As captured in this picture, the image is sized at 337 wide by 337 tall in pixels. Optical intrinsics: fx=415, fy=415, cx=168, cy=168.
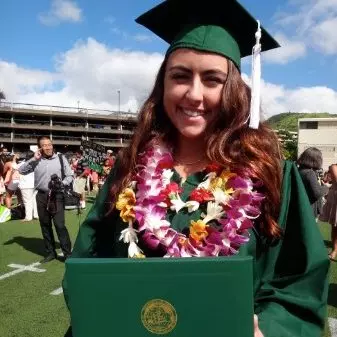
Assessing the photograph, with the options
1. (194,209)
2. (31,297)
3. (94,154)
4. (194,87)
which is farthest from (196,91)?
(94,154)

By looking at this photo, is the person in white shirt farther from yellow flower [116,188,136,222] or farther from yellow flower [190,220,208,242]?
yellow flower [190,220,208,242]

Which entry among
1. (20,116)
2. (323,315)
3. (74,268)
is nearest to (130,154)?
(74,268)

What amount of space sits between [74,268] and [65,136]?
79.0m

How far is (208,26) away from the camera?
156 centimetres

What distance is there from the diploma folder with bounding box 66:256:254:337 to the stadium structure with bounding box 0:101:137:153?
69027 mm

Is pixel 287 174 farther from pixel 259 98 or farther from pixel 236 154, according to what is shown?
pixel 259 98

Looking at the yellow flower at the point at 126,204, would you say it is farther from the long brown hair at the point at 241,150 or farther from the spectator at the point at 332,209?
the spectator at the point at 332,209

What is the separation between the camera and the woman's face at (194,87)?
141 cm

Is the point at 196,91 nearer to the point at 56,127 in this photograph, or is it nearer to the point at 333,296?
the point at 333,296

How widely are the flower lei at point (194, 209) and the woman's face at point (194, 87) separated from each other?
0.18 metres

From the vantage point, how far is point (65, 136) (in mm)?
77438

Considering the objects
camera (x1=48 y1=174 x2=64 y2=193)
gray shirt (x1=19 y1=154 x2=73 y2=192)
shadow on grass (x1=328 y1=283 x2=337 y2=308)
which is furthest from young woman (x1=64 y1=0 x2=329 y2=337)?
gray shirt (x1=19 y1=154 x2=73 y2=192)

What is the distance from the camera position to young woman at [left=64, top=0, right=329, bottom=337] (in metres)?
1.26

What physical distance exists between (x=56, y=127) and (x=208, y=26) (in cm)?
7751
